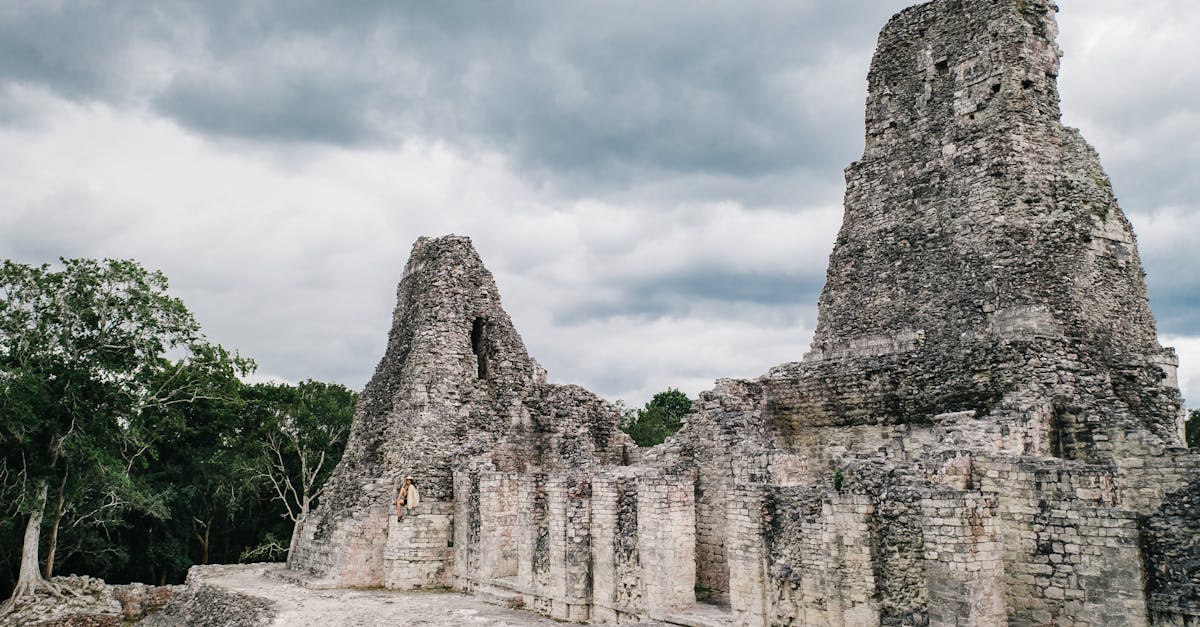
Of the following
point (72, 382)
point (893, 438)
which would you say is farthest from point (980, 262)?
point (72, 382)

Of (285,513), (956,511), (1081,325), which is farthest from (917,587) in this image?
(285,513)

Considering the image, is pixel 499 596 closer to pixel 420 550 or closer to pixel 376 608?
pixel 376 608

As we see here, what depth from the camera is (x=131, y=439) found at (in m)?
24.8

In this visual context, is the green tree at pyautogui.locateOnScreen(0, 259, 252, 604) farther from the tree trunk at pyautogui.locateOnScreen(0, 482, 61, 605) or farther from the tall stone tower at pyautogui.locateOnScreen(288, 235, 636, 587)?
the tall stone tower at pyautogui.locateOnScreen(288, 235, 636, 587)

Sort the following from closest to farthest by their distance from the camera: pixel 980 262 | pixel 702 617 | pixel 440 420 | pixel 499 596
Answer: pixel 702 617, pixel 980 262, pixel 499 596, pixel 440 420

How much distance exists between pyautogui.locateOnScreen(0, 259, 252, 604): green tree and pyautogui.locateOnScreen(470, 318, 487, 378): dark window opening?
899 centimetres

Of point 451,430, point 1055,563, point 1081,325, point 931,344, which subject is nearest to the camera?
point 1055,563

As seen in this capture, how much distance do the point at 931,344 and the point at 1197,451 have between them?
15.6ft

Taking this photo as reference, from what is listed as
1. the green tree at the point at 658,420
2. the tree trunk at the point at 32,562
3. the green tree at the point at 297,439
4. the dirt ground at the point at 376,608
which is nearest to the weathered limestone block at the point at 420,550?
the dirt ground at the point at 376,608

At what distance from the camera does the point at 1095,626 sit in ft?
30.1

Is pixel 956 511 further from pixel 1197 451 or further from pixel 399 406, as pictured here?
pixel 399 406

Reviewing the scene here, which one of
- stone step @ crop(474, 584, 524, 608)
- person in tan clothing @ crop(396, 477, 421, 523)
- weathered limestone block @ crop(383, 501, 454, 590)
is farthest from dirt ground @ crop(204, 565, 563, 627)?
person in tan clothing @ crop(396, 477, 421, 523)

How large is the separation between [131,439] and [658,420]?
1250 inches

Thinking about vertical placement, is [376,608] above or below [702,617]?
below
